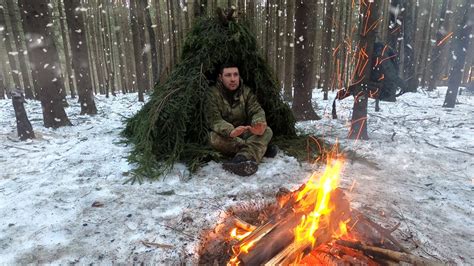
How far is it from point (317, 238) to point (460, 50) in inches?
394

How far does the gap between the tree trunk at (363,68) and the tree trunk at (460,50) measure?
5.66 metres

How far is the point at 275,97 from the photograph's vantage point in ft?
17.3

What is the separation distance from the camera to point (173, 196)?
3605 millimetres

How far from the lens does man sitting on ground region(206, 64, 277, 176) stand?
423 centimetres

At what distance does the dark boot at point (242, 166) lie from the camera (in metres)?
4.12

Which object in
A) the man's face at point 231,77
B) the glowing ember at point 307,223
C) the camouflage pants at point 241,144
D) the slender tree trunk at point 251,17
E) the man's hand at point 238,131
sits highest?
the slender tree trunk at point 251,17

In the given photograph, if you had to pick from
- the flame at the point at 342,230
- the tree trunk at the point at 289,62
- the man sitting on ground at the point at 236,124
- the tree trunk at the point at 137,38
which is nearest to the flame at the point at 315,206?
the flame at the point at 342,230

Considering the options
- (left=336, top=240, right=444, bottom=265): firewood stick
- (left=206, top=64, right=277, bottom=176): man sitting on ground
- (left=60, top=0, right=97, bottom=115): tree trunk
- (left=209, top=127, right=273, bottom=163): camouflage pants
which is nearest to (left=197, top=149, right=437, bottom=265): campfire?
(left=336, top=240, right=444, bottom=265): firewood stick

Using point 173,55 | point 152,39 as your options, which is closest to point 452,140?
point 173,55

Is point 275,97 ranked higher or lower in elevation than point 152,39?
lower

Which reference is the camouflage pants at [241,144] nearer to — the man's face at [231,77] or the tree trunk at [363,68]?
the man's face at [231,77]

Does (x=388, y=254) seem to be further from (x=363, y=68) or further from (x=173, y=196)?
(x=363, y=68)

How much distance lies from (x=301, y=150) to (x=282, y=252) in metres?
2.87

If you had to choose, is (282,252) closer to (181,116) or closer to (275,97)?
(181,116)
